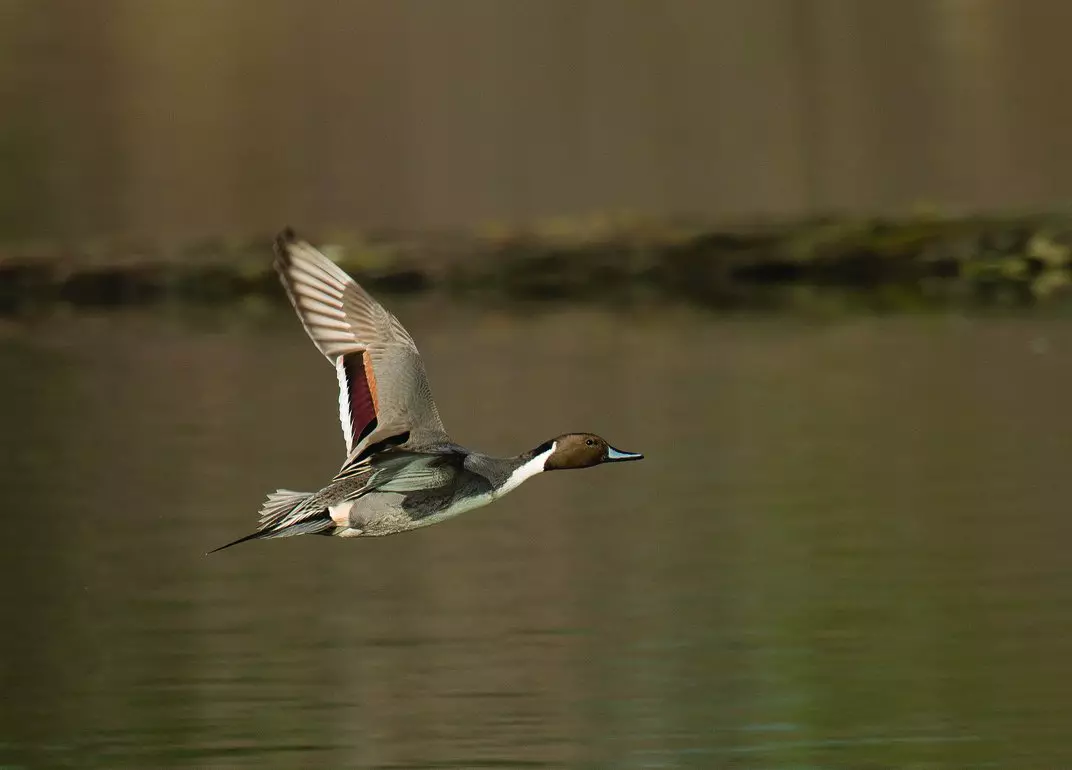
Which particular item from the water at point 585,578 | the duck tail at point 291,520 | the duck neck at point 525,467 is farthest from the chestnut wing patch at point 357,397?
the water at point 585,578

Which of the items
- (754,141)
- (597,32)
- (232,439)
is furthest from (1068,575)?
(597,32)

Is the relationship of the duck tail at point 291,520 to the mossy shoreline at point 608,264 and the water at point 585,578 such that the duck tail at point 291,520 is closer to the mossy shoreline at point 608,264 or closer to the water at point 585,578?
the water at point 585,578

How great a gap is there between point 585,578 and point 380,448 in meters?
3.51

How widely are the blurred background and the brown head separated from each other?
104 cm

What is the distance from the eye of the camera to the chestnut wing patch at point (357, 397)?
746cm

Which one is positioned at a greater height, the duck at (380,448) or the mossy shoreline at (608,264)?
the mossy shoreline at (608,264)

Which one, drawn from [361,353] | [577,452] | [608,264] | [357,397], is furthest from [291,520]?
[608,264]

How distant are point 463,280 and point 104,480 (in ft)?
30.8

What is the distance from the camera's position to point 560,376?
57.1ft

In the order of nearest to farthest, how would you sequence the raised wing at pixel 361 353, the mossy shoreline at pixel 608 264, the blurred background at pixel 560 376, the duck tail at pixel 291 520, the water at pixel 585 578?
the duck tail at pixel 291 520 → the raised wing at pixel 361 353 → the water at pixel 585 578 → the blurred background at pixel 560 376 → the mossy shoreline at pixel 608 264

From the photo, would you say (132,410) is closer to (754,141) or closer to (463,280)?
(463,280)

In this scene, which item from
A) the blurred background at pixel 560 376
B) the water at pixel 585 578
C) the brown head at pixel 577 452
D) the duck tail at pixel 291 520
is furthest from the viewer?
the blurred background at pixel 560 376

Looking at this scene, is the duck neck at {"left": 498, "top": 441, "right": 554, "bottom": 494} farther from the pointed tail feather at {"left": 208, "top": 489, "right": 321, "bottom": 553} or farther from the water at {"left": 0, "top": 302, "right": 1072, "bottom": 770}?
the water at {"left": 0, "top": 302, "right": 1072, "bottom": 770}

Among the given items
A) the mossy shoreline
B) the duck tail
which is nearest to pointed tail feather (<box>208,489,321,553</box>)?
the duck tail
